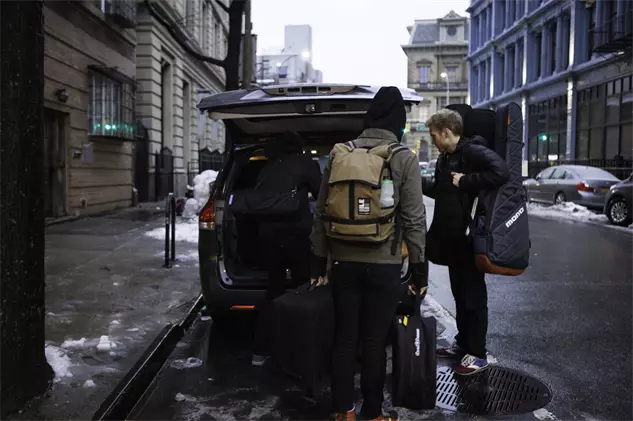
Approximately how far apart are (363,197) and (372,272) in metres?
0.45

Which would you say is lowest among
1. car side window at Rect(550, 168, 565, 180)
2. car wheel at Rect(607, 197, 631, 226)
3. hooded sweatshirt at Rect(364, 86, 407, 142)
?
car wheel at Rect(607, 197, 631, 226)

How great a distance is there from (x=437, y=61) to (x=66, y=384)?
7880 cm

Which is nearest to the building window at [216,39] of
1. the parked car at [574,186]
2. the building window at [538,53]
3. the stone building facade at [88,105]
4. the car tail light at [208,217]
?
the stone building facade at [88,105]

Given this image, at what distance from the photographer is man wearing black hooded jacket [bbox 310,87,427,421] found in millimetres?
3439

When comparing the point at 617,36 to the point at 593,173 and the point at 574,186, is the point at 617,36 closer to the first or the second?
the point at 593,173

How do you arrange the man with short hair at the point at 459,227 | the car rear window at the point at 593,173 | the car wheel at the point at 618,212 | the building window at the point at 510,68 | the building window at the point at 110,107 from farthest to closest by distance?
the building window at the point at 510,68 → the car rear window at the point at 593,173 → the building window at the point at 110,107 → the car wheel at the point at 618,212 → the man with short hair at the point at 459,227

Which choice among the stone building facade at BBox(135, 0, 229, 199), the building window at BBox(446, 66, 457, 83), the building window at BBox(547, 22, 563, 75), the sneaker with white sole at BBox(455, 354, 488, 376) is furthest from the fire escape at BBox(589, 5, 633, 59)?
the building window at BBox(446, 66, 457, 83)

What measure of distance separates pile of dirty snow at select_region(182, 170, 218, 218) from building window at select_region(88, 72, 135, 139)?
96.8 inches

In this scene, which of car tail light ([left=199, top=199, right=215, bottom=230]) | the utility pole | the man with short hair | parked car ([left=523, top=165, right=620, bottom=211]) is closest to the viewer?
the man with short hair

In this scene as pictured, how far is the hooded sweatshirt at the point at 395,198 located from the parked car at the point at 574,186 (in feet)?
54.7

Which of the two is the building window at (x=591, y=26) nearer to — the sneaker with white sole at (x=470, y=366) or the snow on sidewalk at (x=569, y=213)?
the snow on sidewalk at (x=569, y=213)

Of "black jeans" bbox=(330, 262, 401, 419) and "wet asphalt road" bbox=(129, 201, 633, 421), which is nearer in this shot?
"black jeans" bbox=(330, 262, 401, 419)

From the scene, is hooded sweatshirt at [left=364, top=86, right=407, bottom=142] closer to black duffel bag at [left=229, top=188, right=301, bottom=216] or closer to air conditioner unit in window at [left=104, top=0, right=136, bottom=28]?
black duffel bag at [left=229, top=188, right=301, bottom=216]

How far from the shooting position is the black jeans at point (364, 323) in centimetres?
346
